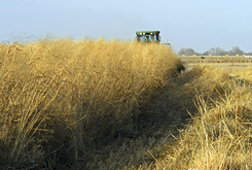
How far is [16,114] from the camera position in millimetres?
3520

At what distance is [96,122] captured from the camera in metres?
4.63

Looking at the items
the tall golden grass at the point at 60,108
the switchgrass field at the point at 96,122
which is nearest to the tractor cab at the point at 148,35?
the switchgrass field at the point at 96,122

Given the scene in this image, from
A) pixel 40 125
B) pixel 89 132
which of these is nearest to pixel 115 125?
pixel 89 132

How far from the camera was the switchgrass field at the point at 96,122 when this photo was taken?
351 centimetres

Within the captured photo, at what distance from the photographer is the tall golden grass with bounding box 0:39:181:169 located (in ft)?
11.5

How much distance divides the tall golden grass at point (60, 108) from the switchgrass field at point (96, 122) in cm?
1

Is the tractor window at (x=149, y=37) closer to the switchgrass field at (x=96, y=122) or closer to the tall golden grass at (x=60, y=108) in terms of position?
the switchgrass field at (x=96, y=122)

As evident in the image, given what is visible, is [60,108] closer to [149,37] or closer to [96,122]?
[96,122]

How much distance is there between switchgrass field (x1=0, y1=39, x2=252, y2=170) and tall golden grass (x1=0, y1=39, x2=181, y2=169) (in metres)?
0.01

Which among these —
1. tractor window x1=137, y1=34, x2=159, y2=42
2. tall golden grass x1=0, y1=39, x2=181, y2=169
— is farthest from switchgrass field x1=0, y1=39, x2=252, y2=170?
tractor window x1=137, y1=34, x2=159, y2=42

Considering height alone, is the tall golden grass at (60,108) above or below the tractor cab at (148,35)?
below

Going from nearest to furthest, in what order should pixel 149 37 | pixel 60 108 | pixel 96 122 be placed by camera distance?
1. pixel 60 108
2. pixel 96 122
3. pixel 149 37

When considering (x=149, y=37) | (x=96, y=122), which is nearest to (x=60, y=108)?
(x=96, y=122)

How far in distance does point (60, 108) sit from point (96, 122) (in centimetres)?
82
